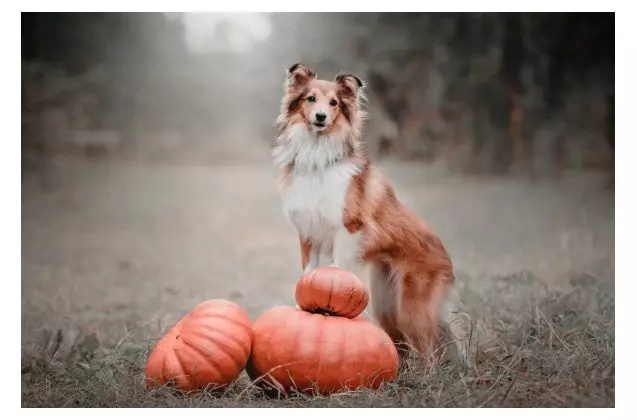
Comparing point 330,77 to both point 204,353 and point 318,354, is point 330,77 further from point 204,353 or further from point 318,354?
point 204,353

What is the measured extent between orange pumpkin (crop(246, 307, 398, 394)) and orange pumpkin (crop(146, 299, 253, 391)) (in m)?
0.11

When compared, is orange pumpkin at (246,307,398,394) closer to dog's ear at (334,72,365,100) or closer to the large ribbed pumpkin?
the large ribbed pumpkin

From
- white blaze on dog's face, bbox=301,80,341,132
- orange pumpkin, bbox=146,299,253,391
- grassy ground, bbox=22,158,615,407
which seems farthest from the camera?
grassy ground, bbox=22,158,615,407

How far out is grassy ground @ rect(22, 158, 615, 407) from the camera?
12.4ft

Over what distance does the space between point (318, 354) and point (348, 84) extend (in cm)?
136

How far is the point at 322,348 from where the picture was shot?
3.29m

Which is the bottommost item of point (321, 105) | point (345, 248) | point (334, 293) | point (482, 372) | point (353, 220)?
point (482, 372)

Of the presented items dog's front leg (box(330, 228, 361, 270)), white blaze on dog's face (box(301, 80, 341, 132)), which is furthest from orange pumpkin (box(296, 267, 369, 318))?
white blaze on dog's face (box(301, 80, 341, 132))

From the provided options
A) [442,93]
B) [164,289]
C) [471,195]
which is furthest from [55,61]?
[471,195]

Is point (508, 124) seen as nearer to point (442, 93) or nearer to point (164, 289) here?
point (442, 93)

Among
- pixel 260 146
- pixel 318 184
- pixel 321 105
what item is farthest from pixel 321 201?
pixel 260 146

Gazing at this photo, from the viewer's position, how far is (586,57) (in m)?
3.80

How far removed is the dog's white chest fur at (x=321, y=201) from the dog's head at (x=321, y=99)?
0.22 metres

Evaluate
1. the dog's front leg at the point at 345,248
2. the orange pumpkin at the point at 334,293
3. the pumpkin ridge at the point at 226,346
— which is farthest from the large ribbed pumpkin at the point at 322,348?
the dog's front leg at the point at 345,248
